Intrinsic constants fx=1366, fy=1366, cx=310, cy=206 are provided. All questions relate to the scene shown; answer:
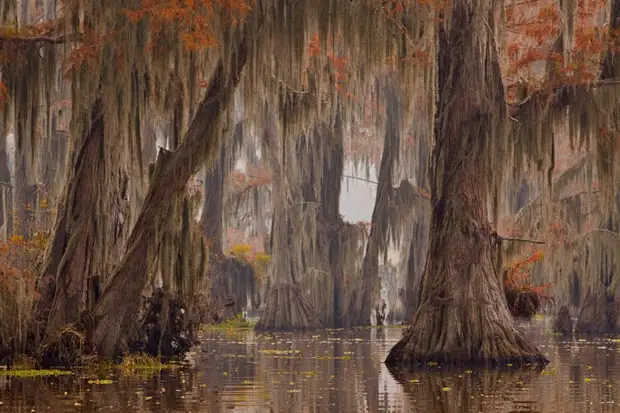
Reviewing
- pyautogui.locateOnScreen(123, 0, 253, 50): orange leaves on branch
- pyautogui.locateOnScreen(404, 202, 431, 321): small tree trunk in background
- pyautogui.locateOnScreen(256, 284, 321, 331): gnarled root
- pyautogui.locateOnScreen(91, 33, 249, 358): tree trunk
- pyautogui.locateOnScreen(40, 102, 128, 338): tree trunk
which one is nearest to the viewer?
pyautogui.locateOnScreen(123, 0, 253, 50): orange leaves on branch

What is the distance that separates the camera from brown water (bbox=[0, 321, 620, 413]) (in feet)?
43.2

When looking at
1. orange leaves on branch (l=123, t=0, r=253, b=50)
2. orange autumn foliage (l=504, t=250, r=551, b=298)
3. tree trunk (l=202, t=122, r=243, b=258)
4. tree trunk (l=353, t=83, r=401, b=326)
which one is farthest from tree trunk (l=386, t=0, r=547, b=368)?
tree trunk (l=202, t=122, r=243, b=258)

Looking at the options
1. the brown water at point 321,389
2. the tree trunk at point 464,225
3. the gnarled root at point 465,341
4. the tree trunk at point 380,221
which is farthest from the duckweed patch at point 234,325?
the gnarled root at point 465,341

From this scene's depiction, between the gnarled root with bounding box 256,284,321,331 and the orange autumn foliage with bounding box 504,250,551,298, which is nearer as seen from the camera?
the orange autumn foliage with bounding box 504,250,551,298

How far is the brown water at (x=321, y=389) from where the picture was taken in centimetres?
1318

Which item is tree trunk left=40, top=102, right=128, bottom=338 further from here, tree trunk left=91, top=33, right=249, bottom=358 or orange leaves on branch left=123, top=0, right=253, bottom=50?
orange leaves on branch left=123, top=0, right=253, bottom=50

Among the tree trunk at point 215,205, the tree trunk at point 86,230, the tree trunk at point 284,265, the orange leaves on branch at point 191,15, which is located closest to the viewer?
the orange leaves on branch at point 191,15

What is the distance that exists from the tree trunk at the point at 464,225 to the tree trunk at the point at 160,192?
11.0 feet

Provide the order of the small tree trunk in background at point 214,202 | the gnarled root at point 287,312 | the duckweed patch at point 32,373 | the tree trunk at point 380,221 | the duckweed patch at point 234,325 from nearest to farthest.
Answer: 1. the duckweed patch at point 32,373
2. the gnarled root at point 287,312
3. the tree trunk at point 380,221
4. the duckweed patch at point 234,325
5. the small tree trunk in background at point 214,202

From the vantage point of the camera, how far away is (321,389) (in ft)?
50.9

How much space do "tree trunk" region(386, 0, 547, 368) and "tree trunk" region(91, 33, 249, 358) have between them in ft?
11.0

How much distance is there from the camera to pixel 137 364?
774 inches

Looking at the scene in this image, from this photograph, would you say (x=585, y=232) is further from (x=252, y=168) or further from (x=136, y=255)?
(x=136, y=255)

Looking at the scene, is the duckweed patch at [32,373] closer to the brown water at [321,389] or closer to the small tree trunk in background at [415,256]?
the brown water at [321,389]
